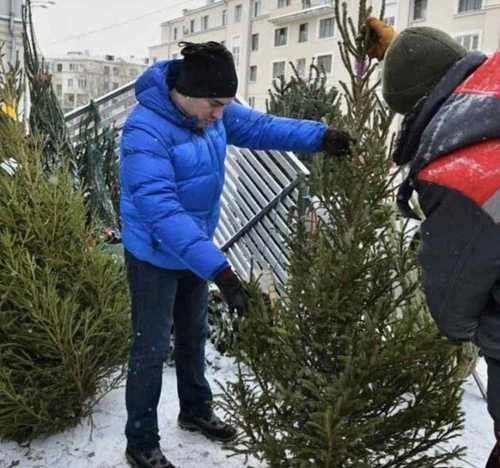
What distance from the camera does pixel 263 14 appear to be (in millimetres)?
42031

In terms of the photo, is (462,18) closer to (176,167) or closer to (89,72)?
(176,167)

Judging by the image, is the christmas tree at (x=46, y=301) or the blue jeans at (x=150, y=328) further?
the christmas tree at (x=46, y=301)

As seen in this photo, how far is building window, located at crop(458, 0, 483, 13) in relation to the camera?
85.5 feet

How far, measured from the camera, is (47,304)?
8.63 ft

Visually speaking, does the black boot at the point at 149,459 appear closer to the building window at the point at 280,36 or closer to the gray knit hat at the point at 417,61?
the gray knit hat at the point at 417,61

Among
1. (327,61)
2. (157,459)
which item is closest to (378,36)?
(157,459)

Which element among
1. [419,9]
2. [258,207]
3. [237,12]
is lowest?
[258,207]

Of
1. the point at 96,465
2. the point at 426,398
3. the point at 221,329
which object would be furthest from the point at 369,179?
the point at 221,329

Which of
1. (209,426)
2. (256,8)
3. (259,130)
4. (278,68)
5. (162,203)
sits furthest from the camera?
(256,8)

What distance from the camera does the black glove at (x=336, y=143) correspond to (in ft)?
7.26

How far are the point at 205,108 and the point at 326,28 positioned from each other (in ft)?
119

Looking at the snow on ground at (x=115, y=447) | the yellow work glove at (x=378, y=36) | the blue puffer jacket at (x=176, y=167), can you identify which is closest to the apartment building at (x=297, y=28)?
the snow on ground at (x=115, y=447)

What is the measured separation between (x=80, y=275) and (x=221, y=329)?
1363 mm

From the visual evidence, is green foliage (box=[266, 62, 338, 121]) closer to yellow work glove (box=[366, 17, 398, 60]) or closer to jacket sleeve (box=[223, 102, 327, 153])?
jacket sleeve (box=[223, 102, 327, 153])
